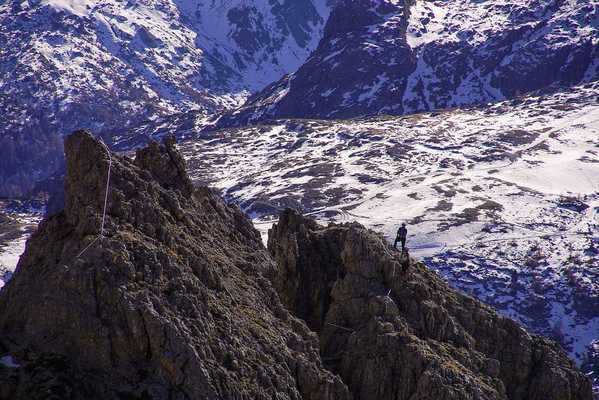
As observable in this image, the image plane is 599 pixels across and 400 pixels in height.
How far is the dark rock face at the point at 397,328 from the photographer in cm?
5272

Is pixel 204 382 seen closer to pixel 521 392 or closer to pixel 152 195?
pixel 152 195

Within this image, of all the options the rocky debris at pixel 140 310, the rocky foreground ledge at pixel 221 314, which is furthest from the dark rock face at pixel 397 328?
the rocky debris at pixel 140 310

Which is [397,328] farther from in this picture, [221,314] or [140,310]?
[140,310]

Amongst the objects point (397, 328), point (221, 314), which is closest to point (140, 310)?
point (221, 314)

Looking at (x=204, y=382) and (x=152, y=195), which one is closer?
(x=204, y=382)

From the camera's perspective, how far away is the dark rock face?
2076 inches

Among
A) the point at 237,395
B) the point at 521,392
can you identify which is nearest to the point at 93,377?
the point at 237,395

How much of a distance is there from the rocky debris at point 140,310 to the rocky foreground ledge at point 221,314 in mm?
61

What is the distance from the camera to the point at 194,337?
4469cm

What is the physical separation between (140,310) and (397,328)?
48.0 ft

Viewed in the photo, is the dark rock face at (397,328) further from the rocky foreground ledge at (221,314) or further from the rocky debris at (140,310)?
the rocky debris at (140,310)

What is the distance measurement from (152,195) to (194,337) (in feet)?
29.2

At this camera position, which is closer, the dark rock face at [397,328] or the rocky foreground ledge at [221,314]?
the rocky foreground ledge at [221,314]

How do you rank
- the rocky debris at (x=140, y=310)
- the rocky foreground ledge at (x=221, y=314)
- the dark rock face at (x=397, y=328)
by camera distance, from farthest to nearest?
the dark rock face at (x=397, y=328), the rocky foreground ledge at (x=221, y=314), the rocky debris at (x=140, y=310)
